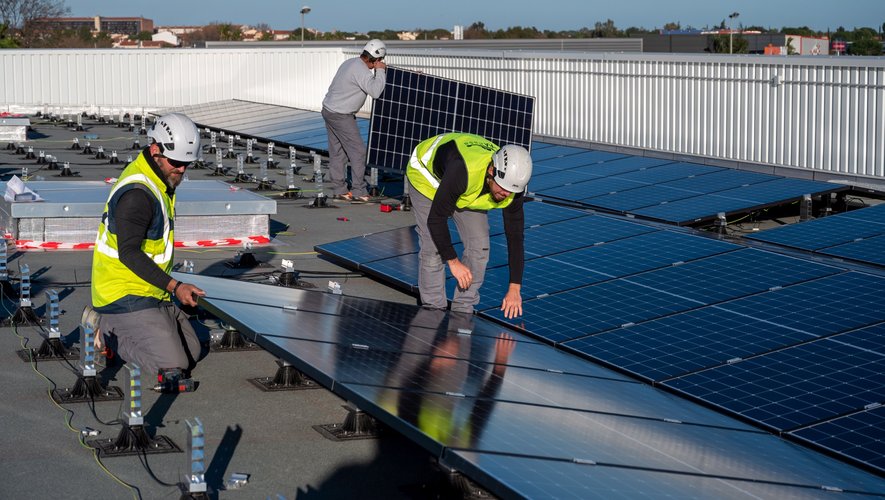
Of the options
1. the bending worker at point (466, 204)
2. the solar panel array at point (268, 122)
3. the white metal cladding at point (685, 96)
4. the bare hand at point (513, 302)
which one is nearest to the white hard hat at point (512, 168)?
the bending worker at point (466, 204)

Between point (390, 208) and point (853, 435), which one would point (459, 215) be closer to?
point (853, 435)

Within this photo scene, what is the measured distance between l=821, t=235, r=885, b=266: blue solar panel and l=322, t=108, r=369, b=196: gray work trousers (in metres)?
9.48

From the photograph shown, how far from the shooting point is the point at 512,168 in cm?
903

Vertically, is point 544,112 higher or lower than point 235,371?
higher

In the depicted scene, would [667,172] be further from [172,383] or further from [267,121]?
[267,121]

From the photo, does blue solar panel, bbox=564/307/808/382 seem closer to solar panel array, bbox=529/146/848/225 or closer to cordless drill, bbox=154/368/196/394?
cordless drill, bbox=154/368/196/394

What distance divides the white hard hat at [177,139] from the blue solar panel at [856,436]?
5.14 meters

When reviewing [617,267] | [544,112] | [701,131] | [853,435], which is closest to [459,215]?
[617,267]

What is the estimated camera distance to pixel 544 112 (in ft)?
81.0

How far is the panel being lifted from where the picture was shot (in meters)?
15.3

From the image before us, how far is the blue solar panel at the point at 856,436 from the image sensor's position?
280 inches

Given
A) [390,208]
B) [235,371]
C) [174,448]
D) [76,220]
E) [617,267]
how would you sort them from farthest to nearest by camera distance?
[390,208] < [76,220] < [617,267] < [235,371] < [174,448]

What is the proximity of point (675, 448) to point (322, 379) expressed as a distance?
213cm

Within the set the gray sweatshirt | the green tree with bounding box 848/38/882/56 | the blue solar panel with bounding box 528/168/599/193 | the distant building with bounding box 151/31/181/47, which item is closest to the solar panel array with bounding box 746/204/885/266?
the blue solar panel with bounding box 528/168/599/193
